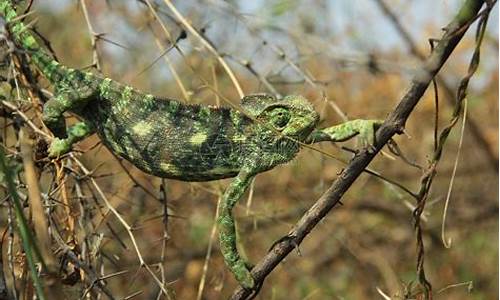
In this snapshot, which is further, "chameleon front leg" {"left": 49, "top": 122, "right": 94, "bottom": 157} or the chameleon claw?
"chameleon front leg" {"left": 49, "top": 122, "right": 94, "bottom": 157}

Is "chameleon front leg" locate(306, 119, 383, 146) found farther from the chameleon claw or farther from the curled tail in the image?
the curled tail

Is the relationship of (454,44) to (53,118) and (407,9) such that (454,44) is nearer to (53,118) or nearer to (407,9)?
(53,118)

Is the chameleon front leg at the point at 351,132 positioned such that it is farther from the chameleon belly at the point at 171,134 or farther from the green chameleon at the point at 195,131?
the chameleon belly at the point at 171,134

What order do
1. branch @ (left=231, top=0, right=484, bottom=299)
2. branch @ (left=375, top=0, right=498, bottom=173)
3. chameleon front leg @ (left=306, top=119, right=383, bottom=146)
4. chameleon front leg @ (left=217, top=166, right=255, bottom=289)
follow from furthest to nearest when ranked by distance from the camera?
branch @ (left=375, top=0, right=498, bottom=173) < chameleon front leg @ (left=217, top=166, right=255, bottom=289) < chameleon front leg @ (left=306, top=119, right=383, bottom=146) < branch @ (left=231, top=0, right=484, bottom=299)

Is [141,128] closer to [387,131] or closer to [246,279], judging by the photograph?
[246,279]

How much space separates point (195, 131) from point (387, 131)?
19.2 inches

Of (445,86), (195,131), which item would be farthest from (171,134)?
(445,86)

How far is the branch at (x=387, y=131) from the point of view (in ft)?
4.28

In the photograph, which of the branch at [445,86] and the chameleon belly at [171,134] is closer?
the chameleon belly at [171,134]

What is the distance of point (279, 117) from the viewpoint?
5.72 feet

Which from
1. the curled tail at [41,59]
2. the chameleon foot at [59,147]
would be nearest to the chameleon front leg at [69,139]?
the chameleon foot at [59,147]

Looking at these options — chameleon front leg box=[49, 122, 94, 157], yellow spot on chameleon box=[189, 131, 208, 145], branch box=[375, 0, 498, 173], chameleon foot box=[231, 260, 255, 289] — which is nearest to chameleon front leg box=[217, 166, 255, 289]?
chameleon foot box=[231, 260, 255, 289]

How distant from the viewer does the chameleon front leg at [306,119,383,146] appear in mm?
1568

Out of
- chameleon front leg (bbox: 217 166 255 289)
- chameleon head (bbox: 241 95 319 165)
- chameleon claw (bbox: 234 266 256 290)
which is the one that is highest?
chameleon head (bbox: 241 95 319 165)
